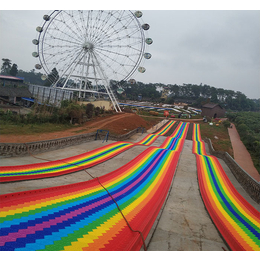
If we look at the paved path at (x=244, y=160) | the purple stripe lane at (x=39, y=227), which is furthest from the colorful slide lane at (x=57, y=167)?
the paved path at (x=244, y=160)

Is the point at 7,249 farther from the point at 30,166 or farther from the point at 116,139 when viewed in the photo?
the point at 116,139

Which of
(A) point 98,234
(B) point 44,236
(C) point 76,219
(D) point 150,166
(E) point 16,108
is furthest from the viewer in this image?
(E) point 16,108

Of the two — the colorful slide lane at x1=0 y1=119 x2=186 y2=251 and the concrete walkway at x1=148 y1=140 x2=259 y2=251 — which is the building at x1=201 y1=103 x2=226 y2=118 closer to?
the concrete walkway at x1=148 y1=140 x2=259 y2=251

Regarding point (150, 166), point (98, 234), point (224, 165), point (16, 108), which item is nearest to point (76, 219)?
point (98, 234)

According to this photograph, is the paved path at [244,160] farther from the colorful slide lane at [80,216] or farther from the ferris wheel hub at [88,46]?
the ferris wheel hub at [88,46]

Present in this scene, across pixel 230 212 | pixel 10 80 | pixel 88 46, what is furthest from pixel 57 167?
pixel 10 80
